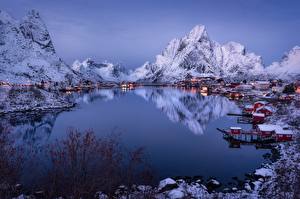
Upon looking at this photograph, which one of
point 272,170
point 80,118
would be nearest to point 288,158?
point 272,170

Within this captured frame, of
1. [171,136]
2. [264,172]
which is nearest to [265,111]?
[171,136]

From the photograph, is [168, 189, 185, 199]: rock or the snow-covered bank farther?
the snow-covered bank

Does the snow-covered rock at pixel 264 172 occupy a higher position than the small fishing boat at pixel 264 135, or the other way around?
the small fishing boat at pixel 264 135

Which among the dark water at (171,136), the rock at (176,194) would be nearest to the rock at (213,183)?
the dark water at (171,136)

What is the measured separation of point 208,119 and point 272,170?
47.0 m

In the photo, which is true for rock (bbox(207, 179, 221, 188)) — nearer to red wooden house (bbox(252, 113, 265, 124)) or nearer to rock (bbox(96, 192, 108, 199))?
rock (bbox(96, 192, 108, 199))

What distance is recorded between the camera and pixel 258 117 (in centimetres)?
7562

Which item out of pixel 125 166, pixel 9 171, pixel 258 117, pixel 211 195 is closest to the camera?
pixel 9 171

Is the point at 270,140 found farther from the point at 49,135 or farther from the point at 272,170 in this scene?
the point at 49,135

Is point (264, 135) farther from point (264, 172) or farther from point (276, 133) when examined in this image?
point (264, 172)

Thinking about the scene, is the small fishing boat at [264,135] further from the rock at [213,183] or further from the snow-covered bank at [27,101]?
Answer: the snow-covered bank at [27,101]

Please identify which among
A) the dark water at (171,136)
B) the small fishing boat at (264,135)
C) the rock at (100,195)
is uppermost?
the small fishing boat at (264,135)

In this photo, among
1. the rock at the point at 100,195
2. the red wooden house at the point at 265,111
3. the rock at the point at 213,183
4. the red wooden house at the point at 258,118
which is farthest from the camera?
the red wooden house at the point at 265,111

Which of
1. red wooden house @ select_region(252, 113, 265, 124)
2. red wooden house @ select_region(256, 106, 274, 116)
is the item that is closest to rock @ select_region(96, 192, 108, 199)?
red wooden house @ select_region(252, 113, 265, 124)
